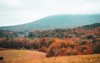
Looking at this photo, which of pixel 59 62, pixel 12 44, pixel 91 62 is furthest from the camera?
pixel 12 44

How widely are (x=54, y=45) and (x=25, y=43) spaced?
243 ft

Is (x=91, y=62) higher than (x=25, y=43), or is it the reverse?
(x=91, y=62)

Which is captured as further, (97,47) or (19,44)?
(19,44)

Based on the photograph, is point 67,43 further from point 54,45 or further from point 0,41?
point 0,41

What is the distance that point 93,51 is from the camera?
6656 centimetres

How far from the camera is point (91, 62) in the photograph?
18.3 metres

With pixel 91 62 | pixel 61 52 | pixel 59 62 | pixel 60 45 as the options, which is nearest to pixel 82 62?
pixel 91 62

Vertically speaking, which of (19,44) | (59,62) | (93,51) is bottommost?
(19,44)

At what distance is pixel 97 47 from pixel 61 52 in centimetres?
1887

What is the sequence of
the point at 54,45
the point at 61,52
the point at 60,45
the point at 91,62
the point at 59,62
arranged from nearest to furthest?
1. the point at 91,62
2. the point at 59,62
3. the point at 61,52
4. the point at 54,45
5. the point at 60,45

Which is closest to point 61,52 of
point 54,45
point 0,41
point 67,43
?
point 54,45

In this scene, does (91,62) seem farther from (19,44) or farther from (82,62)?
(19,44)

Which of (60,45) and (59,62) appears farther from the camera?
(60,45)

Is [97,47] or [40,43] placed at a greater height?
[97,47]
